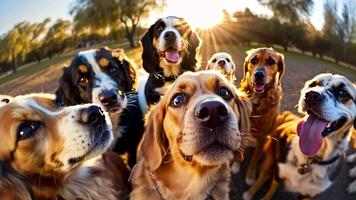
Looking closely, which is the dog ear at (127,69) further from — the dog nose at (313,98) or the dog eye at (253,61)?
the dog eye at (253,61)

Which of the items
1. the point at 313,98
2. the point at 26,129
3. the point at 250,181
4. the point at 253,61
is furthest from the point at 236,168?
the point at 26,129

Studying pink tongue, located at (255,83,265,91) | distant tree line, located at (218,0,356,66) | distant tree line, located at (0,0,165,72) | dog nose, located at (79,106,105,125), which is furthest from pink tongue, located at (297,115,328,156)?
distant tree line, located at (0,0,165,72)


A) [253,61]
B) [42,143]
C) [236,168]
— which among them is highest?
[42,143]

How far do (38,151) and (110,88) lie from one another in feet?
4.80

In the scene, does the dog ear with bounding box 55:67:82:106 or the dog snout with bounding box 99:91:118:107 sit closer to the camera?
the dog snout with bounding box 99:91:118:107

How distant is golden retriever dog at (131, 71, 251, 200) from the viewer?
3.11m

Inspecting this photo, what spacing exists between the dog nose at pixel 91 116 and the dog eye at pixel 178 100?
2.11ft

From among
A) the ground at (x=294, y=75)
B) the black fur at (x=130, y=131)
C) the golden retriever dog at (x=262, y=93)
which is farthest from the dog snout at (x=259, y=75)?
the black fur at (x=130, y=131)

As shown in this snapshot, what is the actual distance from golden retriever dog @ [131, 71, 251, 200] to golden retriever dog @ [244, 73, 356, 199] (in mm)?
1482

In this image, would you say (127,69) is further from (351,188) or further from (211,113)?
(351,188)

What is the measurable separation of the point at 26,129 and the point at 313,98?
341cm

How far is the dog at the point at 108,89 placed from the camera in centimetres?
448

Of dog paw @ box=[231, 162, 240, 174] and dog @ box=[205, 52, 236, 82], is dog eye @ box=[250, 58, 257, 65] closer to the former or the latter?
dog @ box=[205, 52, 236, 82]

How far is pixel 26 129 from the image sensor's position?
10.2 feet
